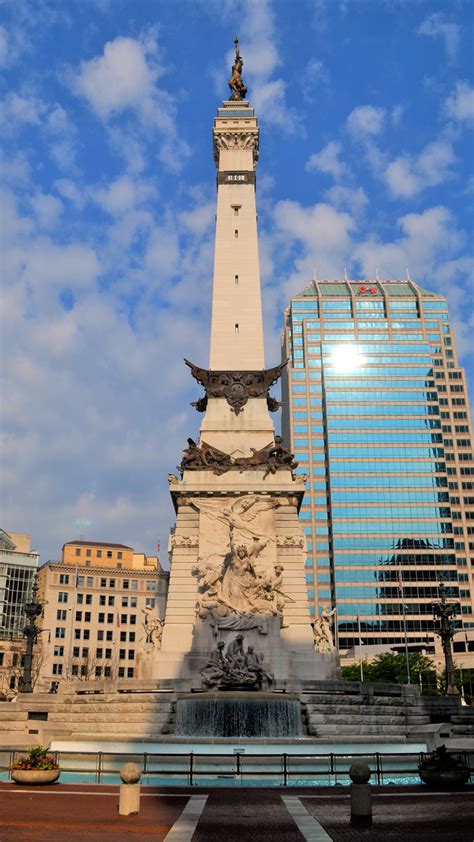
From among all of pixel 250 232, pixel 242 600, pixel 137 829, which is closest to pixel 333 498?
pixel 250 232

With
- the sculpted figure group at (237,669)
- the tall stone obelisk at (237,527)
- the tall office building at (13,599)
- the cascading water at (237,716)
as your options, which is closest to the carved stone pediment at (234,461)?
the tall stone obelisk at (237,527)

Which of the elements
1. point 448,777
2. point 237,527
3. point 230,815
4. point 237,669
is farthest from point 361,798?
point 237,527

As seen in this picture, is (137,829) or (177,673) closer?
(137,829)

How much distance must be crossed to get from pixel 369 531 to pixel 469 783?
Result: 88912 millimetres

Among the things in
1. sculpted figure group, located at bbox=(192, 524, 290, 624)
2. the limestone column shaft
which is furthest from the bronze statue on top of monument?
sculpted figure group, located at bbox=(192, 524, 290, 624)

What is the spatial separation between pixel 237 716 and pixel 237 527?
1168cm

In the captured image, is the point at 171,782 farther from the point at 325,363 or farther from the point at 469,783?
the point at 325,363

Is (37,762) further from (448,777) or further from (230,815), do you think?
(448,777)

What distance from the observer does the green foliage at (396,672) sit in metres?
69.7

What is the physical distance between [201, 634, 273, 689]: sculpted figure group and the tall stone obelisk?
0.79 meters

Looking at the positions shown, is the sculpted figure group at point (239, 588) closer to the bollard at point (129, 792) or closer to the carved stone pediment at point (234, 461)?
the carved stone pediment at point (234, 461)

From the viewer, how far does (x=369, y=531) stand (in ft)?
346

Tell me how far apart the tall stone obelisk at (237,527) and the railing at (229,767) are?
32.6 feet

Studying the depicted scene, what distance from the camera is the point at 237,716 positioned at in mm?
24938
